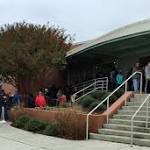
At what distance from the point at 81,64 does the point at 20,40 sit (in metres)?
5.85

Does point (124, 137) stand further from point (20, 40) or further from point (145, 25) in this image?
point (20, 40)

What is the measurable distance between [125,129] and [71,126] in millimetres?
1765

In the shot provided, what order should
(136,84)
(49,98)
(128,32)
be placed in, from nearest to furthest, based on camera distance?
(136,84)
(128,32)
(49,98)

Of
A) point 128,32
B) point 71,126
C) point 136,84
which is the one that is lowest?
point 71,126

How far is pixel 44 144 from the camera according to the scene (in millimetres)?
15555

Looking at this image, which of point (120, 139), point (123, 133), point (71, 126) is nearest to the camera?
point (120, 139)

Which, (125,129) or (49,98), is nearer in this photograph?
(125,129)

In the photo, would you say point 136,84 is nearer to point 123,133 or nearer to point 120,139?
point 123,133

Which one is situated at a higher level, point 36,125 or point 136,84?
point 136,84

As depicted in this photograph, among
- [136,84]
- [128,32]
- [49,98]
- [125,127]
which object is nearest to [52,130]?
[125,127]

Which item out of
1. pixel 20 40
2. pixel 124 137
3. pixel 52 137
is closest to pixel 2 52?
pixel 20 40

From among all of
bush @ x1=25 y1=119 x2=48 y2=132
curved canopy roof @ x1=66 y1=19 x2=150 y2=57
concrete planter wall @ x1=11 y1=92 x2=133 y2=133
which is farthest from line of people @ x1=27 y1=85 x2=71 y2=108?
curved canopy roof @ x1=66 y1=19 x2=150 y2=57

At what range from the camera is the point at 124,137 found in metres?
15.2

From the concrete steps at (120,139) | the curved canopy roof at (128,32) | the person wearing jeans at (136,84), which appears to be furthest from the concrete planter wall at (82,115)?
the curved canopy roof at (128,32)
